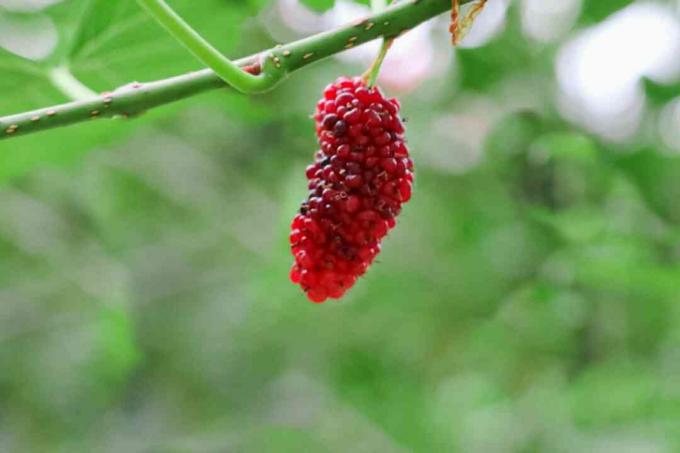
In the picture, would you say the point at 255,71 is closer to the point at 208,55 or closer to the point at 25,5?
the point at 208,55

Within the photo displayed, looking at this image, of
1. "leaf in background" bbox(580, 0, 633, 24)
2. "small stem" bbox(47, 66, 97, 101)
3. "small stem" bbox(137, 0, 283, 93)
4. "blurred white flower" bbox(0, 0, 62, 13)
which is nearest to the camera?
"small stem" bbox(137, 0, 283, 93)

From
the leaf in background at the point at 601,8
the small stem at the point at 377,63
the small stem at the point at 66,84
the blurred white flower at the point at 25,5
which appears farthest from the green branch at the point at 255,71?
the leaf in background at the point at 601,8

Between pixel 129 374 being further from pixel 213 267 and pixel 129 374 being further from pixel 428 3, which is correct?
pixel 428 3

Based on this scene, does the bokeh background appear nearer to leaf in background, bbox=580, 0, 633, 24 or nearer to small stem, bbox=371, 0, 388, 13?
leaf in background, bbox=580, 0, 633, 24

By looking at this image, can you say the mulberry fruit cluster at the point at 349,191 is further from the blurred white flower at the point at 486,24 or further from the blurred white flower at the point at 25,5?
the blurred white flower at the point at 486,24

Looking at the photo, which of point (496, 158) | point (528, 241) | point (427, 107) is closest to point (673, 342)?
point (528, 241)

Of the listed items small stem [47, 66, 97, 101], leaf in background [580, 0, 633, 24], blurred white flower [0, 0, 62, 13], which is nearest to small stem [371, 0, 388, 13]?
small stem [47, 66, 97, 101]
